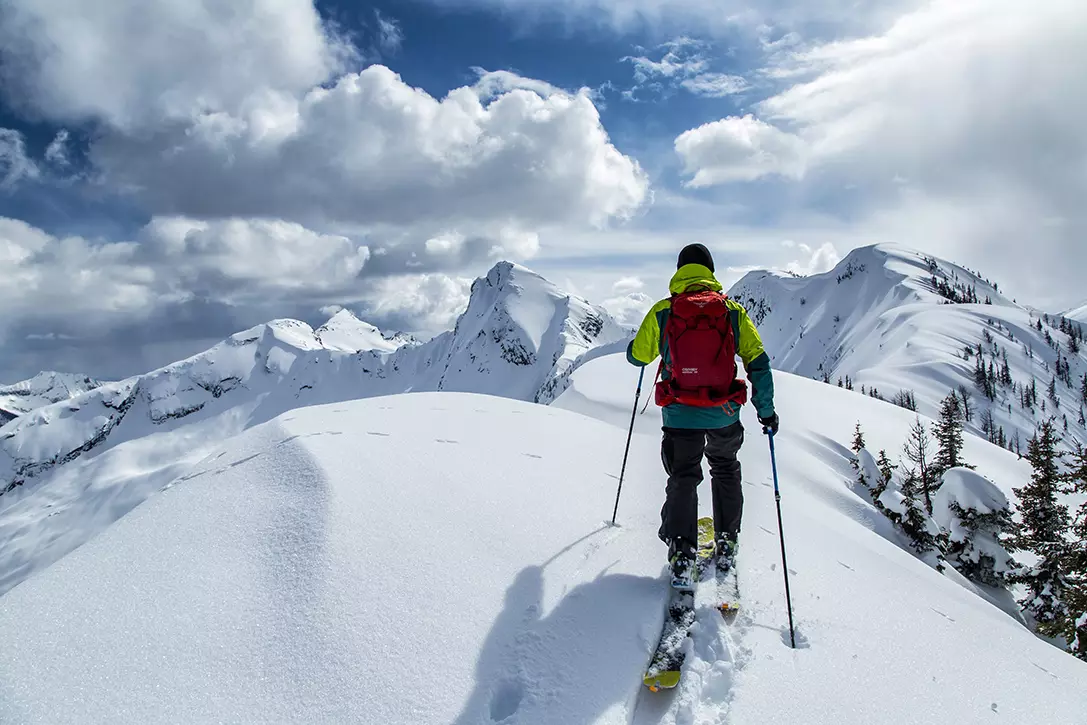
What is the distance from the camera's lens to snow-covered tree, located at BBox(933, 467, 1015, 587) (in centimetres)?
2180

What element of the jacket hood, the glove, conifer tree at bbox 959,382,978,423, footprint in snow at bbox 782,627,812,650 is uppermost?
the jacket hood

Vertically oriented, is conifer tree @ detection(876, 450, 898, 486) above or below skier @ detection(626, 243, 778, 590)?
below

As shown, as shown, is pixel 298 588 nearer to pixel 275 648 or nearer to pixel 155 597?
pixel 275 648

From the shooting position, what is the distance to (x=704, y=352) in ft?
18.3

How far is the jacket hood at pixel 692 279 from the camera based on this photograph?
5836 millimetres

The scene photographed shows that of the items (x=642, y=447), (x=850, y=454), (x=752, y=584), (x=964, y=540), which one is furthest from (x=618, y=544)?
(x=964, y=540)

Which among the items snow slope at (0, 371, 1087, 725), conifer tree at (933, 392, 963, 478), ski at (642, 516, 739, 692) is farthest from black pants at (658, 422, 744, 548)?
conifer tree at (933, 392, 963, 478)

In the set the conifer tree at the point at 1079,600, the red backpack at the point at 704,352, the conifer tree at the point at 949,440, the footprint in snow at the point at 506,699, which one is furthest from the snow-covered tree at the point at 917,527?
the footprint in snow at the point at 506,699

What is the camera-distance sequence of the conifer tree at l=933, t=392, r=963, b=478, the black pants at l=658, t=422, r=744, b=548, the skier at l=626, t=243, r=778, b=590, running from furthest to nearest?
the conifer tree at l=933, t=392, r=963, b=478 → the skier at l=626, t=243, r=778, b=590 → the black pants at l=658, t=422, r=744, b=548

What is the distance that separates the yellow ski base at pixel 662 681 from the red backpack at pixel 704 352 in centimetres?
253

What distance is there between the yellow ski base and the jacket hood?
3.64 metres

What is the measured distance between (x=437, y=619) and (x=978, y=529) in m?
26.4

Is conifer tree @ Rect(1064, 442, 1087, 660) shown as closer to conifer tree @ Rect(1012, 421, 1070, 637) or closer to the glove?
conifer tree @ Rect(1012, 421, 1070, 637)

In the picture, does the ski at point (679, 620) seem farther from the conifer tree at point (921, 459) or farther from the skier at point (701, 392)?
the conifer tree at point (921, 459)
